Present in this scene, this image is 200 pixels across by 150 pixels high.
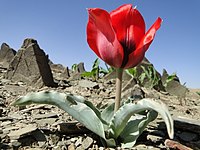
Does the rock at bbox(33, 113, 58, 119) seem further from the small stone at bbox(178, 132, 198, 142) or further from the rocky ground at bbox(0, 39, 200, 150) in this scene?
the small stone at bbox(178, 132, 198, 142)

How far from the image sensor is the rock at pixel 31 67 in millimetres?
3508

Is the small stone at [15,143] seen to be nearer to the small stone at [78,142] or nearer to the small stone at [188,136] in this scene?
the small stone at [78,142]

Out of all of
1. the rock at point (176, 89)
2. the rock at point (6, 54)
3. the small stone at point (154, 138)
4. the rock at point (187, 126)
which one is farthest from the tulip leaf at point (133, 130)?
the rock at point (6, 54)

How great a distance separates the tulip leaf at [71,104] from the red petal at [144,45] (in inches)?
12.4

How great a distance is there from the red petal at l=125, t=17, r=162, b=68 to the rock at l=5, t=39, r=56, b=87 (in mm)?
2073

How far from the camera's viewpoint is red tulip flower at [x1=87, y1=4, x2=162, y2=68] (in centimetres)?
147

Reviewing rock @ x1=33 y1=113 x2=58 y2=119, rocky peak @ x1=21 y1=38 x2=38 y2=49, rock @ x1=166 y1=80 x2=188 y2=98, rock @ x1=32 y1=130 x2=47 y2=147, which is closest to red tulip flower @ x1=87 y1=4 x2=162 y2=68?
rock @ x1=32 y1=130 x2=47 y2=147

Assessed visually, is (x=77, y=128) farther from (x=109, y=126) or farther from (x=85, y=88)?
(x=85, y=88)

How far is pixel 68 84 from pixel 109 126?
2194 mm

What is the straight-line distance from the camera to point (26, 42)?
376 cm

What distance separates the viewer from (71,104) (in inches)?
61.3

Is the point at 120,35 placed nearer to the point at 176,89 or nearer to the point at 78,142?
the point at 78,142

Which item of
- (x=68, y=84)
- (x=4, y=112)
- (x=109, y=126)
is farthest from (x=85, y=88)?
(x=109, y=126)

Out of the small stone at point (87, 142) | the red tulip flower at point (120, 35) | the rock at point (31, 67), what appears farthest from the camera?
the rock at point (31, 67)
